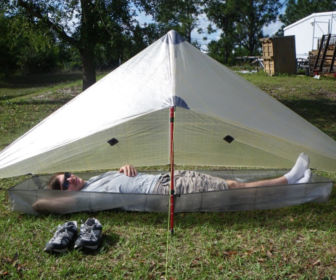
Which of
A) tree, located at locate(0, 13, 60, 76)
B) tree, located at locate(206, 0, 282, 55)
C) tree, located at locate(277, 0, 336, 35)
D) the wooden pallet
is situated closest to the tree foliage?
tree, located at locate(206, 0, 282, 55)

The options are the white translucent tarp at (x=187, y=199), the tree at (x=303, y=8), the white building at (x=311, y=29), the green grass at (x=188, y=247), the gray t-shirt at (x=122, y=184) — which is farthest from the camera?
the tree at (x=303, y=8)

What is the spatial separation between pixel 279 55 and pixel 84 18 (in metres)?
8.34

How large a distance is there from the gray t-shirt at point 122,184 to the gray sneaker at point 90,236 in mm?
656

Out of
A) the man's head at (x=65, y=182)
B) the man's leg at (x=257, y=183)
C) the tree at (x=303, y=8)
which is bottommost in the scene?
the man's leg at (x=257, y=183)

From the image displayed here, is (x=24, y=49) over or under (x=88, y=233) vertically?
over

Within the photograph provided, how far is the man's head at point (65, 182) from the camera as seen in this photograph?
411cm

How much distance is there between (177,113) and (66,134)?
4.09 feet

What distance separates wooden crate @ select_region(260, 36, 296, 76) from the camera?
1520 centimetres

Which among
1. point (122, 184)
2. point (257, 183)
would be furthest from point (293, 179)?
point (122, 184)

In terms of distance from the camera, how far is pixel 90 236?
329cm

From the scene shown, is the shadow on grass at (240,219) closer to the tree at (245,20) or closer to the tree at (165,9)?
the tree at (165,9)

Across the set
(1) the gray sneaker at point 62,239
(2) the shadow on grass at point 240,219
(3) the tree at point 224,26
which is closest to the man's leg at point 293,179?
(2) the shadow on grass at point 240,219

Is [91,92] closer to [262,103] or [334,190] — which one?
[262,103]

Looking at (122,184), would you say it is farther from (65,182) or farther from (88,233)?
(88,233)
